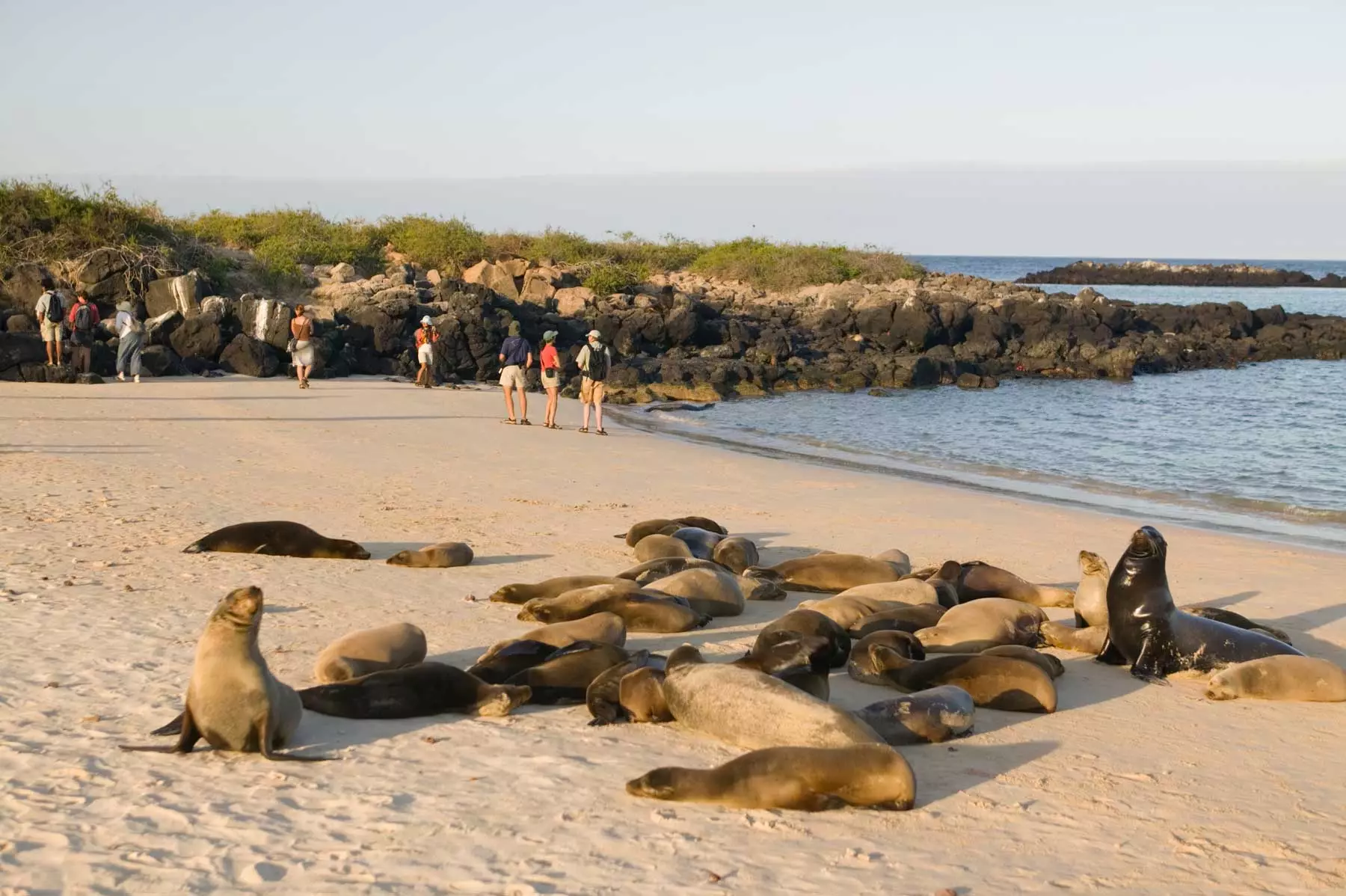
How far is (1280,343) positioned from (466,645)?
5089 cm

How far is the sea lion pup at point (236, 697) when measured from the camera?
4.98 m

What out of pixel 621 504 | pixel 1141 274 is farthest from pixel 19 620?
pixel 1141 274

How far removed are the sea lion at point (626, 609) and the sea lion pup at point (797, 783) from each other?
282 cm

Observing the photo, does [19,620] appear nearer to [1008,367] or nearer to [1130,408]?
[1130,408]

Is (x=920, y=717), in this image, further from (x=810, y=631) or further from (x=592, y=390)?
(x=592, y=390)

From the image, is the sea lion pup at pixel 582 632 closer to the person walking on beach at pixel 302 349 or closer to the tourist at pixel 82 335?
the person walking on beach at pixel 302 349

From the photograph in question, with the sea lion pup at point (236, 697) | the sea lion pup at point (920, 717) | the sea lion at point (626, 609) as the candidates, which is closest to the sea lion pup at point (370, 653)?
the sea lion pup at point (236, 697)

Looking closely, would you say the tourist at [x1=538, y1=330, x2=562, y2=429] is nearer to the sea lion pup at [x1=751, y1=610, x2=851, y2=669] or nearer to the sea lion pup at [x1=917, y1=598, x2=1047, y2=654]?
the sea lion pup at [x1=917, y1=598, x2=1047, y2=654]

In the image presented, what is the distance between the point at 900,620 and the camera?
24.6 feet

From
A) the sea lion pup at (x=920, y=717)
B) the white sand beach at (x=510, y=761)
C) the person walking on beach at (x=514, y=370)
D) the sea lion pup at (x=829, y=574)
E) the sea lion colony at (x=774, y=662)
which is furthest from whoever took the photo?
the person walking on beach at (x=514, y=370)

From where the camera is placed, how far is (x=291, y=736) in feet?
17.0

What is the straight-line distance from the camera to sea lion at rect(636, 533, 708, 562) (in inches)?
380

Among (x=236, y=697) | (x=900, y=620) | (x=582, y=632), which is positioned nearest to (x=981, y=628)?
(x=900, y=620)

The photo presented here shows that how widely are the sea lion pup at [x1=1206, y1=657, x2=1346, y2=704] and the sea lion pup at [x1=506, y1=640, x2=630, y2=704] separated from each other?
340 centimetres
